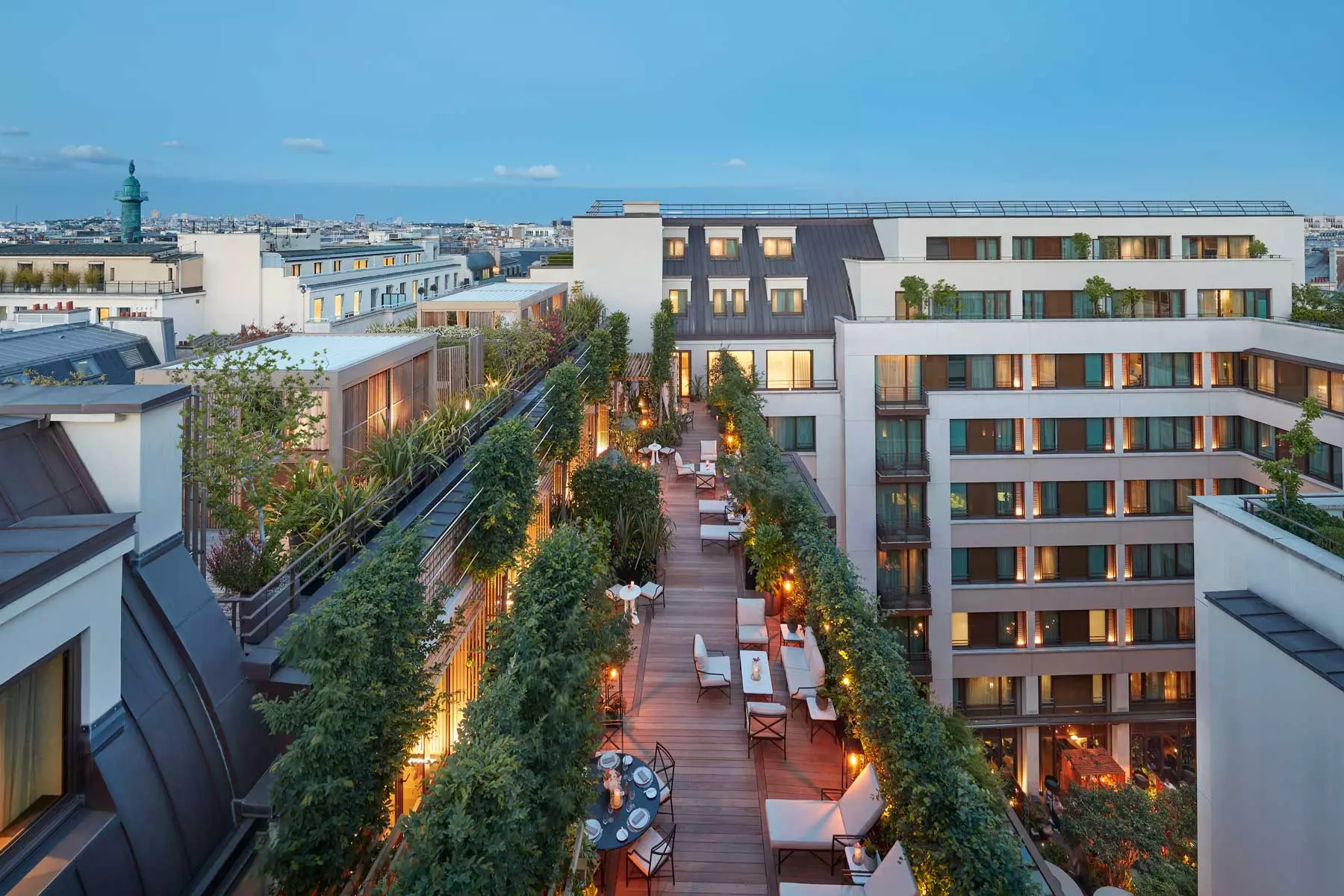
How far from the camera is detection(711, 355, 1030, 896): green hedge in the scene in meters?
6.81

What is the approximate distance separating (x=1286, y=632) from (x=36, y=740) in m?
14.1

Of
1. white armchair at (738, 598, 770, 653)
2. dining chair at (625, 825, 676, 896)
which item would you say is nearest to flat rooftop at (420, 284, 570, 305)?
white armchair at (738, 598, 770, 653)

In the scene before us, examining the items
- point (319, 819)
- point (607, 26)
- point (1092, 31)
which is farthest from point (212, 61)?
point (319, 819)

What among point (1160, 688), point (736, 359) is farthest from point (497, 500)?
point (1160, 688)

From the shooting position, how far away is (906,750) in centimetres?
795

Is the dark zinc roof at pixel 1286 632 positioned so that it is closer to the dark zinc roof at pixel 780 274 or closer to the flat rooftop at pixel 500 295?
the flat rooftop at pixel 500 295

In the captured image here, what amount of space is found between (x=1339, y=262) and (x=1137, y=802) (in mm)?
63092

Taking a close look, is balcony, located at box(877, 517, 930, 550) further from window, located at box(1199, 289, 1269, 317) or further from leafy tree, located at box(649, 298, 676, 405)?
window, located at box(1199, 289, 1269, 317)

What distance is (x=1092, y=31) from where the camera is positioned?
7306cm

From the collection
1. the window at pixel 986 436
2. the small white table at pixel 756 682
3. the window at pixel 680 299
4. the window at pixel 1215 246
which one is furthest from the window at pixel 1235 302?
the small white table at pixel 756 682

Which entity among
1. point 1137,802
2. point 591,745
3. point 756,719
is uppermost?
point 591,745

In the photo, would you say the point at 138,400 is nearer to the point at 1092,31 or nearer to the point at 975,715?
the point at 975,715

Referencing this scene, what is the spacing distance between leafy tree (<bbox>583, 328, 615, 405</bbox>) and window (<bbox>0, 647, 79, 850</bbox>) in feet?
53.9

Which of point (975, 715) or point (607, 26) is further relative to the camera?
point (607, 26)
